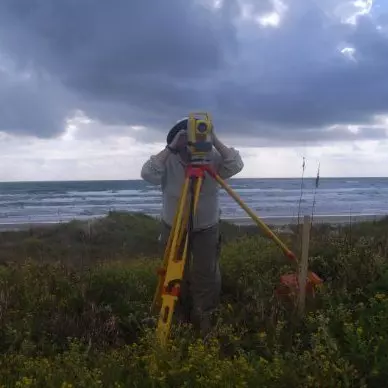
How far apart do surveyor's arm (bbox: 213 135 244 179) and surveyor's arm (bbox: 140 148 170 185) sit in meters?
0.44

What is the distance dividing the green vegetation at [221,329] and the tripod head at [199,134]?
126 cm

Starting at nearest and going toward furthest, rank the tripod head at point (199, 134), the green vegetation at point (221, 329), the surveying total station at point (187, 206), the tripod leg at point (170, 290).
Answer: the green vegetation at point (221, 329), the tripod leg at point (170, 290), the surveying total station at point (187, 206), the tripod head at point (199, 134)

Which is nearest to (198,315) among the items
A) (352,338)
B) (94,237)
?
(352,338)

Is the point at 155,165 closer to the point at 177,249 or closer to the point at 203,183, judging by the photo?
the point at 203,183

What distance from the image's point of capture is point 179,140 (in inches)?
174

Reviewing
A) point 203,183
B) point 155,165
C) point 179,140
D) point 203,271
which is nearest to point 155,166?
point 155,165

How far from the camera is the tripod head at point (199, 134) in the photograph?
4.05 metres

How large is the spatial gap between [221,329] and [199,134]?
4.63ft

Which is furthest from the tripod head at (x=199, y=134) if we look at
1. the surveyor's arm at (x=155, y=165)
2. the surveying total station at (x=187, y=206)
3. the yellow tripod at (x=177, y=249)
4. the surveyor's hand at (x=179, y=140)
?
the surveyor's arm at (x=155, y=165)

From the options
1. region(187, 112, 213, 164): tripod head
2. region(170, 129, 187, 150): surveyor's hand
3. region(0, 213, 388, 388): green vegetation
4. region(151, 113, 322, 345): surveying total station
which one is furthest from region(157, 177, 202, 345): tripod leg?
region(170, 129, 187, 150): surveyor's hand

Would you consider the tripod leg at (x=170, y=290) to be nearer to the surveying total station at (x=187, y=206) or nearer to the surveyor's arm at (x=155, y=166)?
the surveying total station at (x=187, y=206)

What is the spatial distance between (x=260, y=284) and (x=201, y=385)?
7.47 ft

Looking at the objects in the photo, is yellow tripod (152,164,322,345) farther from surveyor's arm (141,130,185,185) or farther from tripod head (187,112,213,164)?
surveyor's arm (141,130,185,185)

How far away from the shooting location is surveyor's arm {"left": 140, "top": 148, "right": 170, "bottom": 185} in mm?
4551
